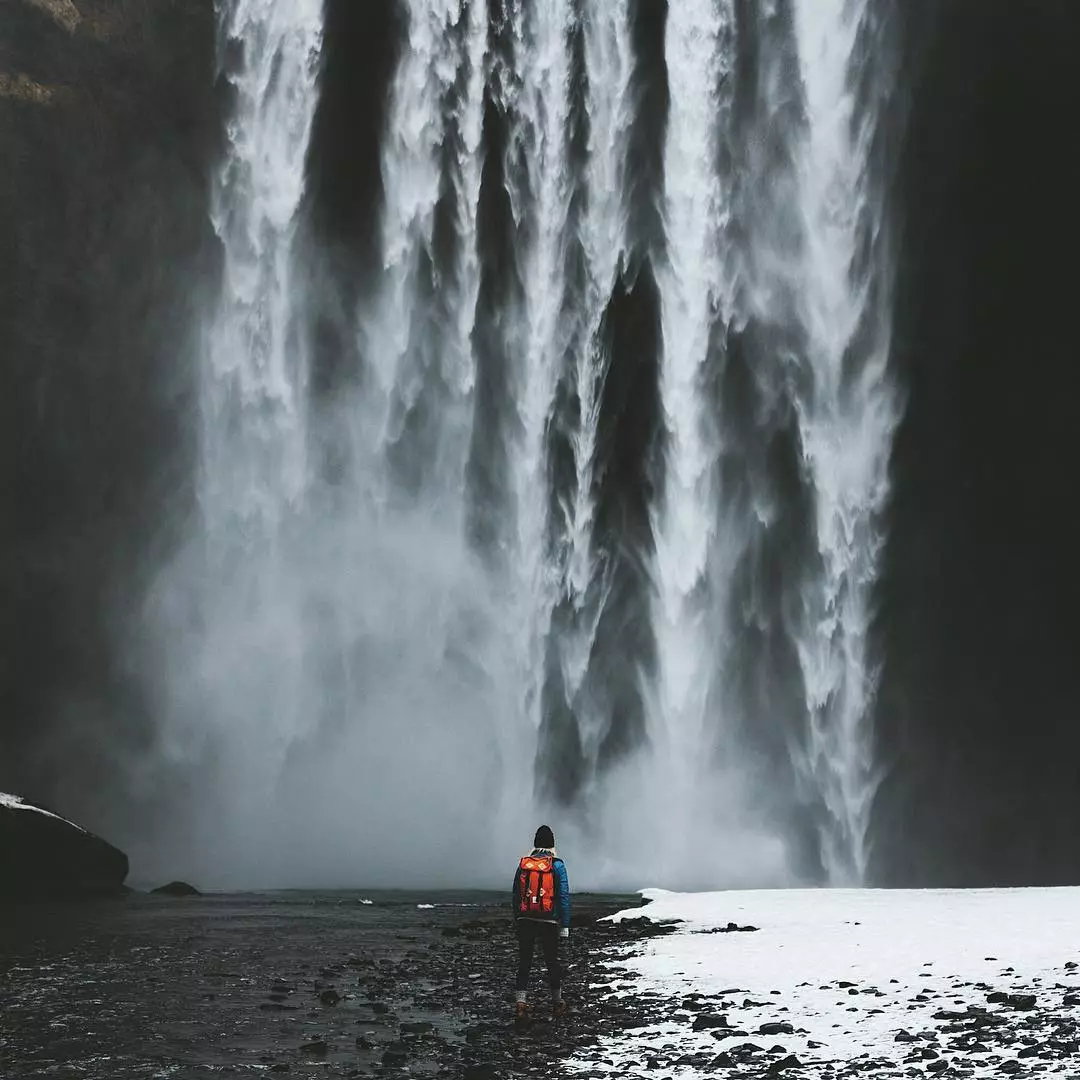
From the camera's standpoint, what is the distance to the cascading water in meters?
30.7

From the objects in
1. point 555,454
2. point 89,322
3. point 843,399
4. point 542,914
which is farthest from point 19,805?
point 843,399

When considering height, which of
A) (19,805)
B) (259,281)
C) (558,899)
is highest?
(259,281)

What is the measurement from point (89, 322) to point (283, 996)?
28.5 metres

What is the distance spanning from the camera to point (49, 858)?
24.5 meters

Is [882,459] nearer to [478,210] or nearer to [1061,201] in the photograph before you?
[1061,201]

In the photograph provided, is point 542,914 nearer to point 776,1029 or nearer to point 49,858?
point 776,1029

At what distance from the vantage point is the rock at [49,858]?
2408 centimetres

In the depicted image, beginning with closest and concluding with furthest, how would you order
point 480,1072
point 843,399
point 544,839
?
point 480,1072 < point 544,839 < point 843,399

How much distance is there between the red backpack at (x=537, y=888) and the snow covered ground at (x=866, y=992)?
127 centimetres

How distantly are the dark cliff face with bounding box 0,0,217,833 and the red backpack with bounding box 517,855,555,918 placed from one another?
25.7 meters

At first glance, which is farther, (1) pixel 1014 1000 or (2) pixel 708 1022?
(2) pixel 708 1022

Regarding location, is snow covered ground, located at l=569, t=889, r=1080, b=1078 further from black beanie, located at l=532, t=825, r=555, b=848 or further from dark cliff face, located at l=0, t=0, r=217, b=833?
dark cliff face, located at l=0, t=0, r=217, b=833

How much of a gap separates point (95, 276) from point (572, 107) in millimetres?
13879

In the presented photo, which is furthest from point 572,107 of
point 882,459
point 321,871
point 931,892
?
point 931,892
